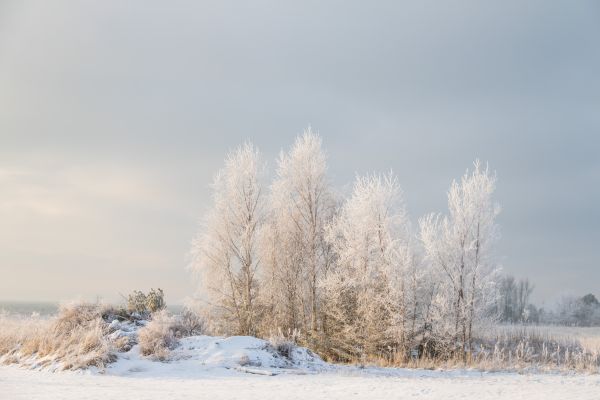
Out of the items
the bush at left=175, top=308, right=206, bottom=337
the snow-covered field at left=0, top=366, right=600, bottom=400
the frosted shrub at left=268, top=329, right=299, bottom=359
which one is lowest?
the snow-covered field at left=0, top=366, right=600, bottom=400

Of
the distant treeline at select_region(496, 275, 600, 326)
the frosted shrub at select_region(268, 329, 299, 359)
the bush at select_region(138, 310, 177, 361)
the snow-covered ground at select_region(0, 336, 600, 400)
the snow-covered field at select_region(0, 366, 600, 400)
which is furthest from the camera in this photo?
the distant treeline at select_region(496, 275, 600, 326)

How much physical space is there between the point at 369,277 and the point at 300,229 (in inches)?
203

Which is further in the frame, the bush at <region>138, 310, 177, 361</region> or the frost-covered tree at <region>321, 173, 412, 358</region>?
the frost-covered tree at <region>321, 173, 412, 358</region>

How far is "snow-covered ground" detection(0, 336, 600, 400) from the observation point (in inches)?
443

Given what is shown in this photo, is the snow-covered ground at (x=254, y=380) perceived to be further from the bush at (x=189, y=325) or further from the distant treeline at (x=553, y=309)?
the distant treeline at (x=553, y=309)

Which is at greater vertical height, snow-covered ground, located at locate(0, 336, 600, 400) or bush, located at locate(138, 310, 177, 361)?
bush, located at locate(138, 310, 177, 361)

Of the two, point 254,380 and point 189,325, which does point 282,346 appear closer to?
point 254,380

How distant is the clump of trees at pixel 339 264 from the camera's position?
20219mm

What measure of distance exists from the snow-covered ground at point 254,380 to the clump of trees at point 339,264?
3.08 metres

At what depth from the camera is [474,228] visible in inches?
801

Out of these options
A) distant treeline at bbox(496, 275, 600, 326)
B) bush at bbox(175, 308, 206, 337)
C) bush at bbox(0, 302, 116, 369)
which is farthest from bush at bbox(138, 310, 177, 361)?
distant treeline at bbox(496, 275, 600, 326)

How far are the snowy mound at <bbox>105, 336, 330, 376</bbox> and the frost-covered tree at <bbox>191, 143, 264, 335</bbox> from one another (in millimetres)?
8098

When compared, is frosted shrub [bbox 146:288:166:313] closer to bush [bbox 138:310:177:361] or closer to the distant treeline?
bush [bbox 138:310:177:361]

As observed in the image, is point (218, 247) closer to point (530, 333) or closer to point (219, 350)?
point (219, 350)
